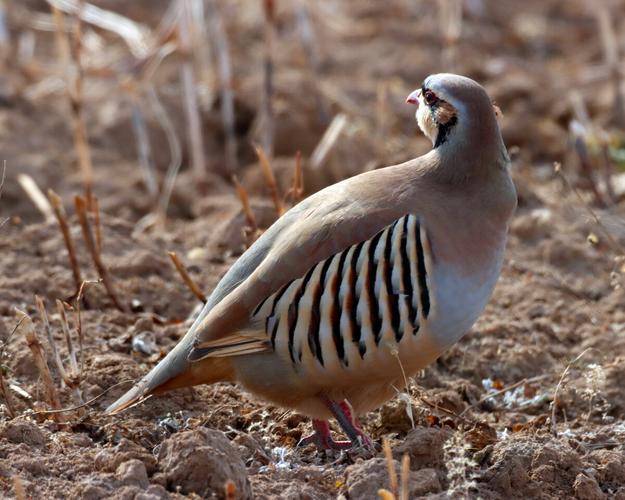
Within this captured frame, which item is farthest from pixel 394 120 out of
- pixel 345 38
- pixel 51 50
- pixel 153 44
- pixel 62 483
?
pixel 62 483

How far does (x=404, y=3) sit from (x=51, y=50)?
11.9ft

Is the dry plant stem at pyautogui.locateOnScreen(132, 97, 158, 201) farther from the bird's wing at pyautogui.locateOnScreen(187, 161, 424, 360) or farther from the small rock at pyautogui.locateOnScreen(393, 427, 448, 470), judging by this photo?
the small rock at pyautogui.locateOnScreen(393, 427, 448, 470)

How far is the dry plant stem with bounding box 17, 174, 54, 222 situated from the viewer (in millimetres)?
6684

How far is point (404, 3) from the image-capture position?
11930 millimetres

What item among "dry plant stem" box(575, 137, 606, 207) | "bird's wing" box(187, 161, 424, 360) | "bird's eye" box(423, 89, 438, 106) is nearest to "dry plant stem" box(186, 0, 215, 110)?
"dry plant stem" box(575, 137, 606, 207)

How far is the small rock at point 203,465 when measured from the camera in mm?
3463

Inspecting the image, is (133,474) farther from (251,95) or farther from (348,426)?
(251,95)

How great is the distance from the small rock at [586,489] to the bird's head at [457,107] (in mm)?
1234

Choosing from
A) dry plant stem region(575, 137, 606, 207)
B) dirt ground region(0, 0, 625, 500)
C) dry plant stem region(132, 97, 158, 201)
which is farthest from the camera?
dry plant stem region(132, 97, 158, 201)

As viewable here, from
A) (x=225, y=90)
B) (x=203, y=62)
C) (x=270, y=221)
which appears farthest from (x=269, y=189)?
(x=203, y=62)

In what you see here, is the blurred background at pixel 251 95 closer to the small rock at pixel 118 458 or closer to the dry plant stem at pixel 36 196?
the dry plant stem at pixel 36 196

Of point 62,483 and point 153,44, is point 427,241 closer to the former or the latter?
point 62,483

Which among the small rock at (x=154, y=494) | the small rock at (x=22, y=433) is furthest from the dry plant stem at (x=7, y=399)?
the small rock at (x=154, y=494)

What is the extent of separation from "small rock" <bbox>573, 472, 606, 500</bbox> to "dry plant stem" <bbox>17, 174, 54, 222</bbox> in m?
3.57
